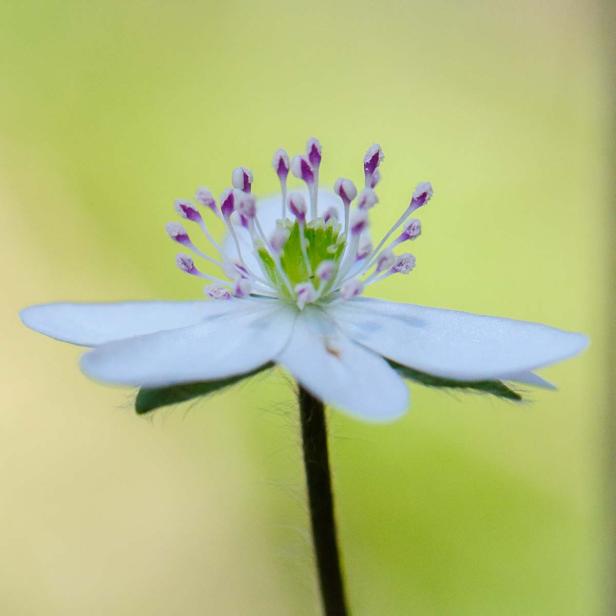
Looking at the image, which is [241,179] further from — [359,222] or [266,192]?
[266,192]

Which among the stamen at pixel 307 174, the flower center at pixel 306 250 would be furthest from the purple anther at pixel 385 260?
the stamen at pixel 307 174

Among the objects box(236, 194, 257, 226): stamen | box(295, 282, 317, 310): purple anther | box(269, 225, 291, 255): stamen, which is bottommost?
Answer: box(295, 282, 317, 310): purple anther

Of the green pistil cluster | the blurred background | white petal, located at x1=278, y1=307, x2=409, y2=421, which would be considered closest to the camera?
white petal, located at x1=278, y1=307, x2=409, y2=421

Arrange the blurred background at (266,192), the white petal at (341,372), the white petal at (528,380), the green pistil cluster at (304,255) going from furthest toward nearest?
the blurred background at (266,192) → the green pistil cluster at (304,255) → the white petal at (528,380) → the white petal at (341,372)

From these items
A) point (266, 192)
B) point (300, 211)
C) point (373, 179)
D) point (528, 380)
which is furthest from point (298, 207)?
point (266, 192)

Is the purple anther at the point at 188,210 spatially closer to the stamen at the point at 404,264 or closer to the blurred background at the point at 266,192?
the stamen at the point at 404,264

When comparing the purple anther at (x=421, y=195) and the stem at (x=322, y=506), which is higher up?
the purple anther at (x=421, y=195)

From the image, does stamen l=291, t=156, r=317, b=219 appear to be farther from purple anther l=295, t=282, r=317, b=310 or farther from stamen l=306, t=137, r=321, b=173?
purple anther l=295, t=282, r=317, b=310

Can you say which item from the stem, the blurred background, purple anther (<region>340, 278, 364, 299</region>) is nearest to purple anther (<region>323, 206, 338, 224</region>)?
purple anther (<region>340, 278, 364, 299</region>)
